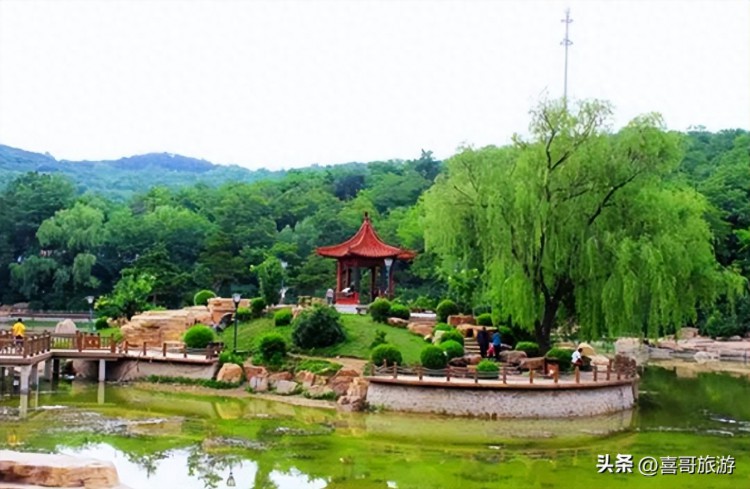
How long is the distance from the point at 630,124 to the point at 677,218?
288 cm

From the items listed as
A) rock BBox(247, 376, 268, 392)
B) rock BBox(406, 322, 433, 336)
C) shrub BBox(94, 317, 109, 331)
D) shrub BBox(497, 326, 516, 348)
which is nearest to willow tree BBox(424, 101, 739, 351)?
shrub BBox(497, 326, 516, 348)

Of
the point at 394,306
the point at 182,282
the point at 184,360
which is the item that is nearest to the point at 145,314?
the point at 184,360

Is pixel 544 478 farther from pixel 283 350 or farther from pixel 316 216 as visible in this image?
pixel 316 216

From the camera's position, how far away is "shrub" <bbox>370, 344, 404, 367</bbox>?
83.3 feet

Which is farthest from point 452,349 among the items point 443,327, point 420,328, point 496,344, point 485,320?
point 485,320

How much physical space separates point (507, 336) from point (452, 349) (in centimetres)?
354

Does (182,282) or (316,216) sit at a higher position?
(316,216)

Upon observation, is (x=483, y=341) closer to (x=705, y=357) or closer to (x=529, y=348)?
(x=529, y=348)

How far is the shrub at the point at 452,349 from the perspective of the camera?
1020 inches

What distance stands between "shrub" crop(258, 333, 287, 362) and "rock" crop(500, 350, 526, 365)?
20.7 feet

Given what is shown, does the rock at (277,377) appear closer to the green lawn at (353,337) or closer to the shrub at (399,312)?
the green lawn at (353,337)

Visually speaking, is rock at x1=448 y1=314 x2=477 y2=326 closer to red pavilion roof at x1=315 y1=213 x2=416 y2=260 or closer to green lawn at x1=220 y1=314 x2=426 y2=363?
green lawn at x1=220 y1=314 x2=426 y2=363

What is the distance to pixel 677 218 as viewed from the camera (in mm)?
26469

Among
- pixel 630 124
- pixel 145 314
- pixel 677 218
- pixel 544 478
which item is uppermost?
pixel 630 124
